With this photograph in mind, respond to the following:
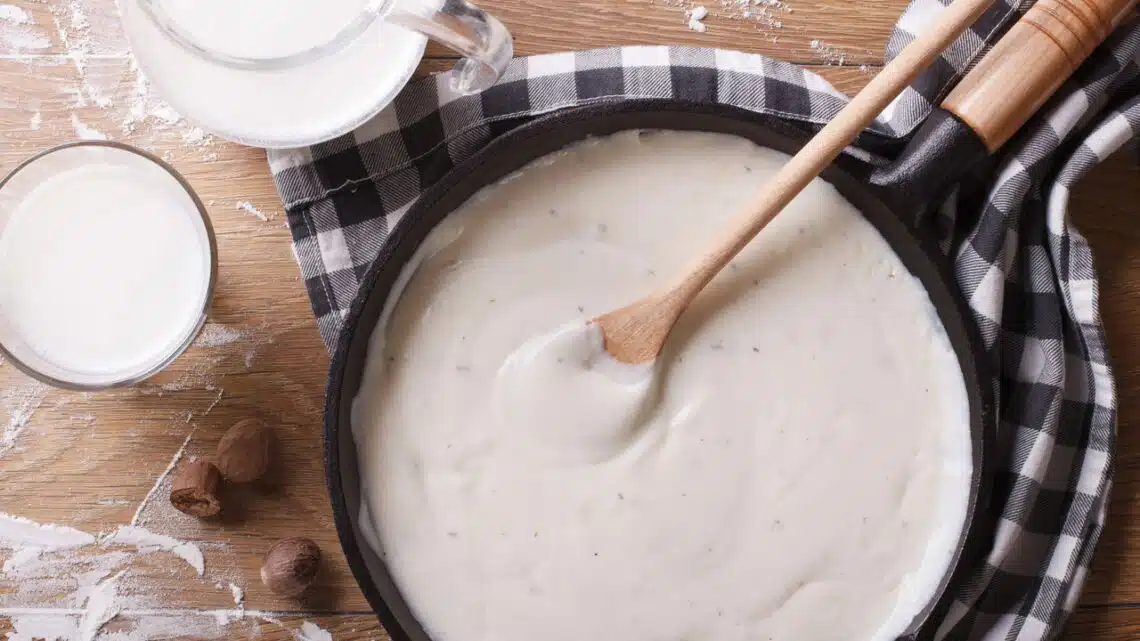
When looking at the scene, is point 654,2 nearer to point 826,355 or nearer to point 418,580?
point 826,355

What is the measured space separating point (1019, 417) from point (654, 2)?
1.86 feet

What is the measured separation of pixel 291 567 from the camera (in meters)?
0.92

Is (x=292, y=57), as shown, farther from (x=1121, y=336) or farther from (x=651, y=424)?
(x=1121, y=336)

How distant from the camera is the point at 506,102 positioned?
961 mm

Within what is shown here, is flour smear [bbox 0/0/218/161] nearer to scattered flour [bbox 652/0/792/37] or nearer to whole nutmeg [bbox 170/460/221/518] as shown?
whole nutmeg [bbox 170/460/221/518]

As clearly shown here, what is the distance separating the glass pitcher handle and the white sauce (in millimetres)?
126

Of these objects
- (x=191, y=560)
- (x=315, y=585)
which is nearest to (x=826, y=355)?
(x=315, y=585)

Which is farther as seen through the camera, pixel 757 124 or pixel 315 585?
pixel 315 585

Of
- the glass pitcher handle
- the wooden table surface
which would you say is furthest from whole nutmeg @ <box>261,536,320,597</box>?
the glass pitcher handle

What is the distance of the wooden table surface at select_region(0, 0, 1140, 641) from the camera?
0.97 meters

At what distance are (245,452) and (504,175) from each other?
38 centimetres

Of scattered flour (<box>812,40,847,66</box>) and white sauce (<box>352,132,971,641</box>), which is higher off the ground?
scattered flour (<box>812,40,847,66</box>)

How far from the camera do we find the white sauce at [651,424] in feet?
2.87

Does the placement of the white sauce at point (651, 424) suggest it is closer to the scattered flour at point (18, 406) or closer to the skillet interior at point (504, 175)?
the skillet interior at point (504, 175)
